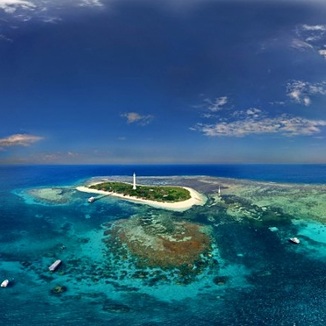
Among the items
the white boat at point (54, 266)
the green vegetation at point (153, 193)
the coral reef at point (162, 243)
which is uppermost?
the green vegetation at point (153, 193)

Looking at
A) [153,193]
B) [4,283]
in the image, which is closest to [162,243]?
[4,283]

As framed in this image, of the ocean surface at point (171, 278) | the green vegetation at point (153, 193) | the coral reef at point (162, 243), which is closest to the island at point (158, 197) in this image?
the green vegetation at point (153, 193)

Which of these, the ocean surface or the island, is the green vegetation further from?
the ocean surface

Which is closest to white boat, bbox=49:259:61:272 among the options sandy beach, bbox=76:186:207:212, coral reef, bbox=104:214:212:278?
coral reef, bbox=104:214:212:278

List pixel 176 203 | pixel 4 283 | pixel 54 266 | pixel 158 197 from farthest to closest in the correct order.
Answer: pixel 158 197 < pixel 176 203 < pixel 54 266 < pixel 4 283

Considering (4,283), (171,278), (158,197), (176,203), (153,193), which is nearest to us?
(4,283)

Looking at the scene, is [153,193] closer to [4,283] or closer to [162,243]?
[162,243]

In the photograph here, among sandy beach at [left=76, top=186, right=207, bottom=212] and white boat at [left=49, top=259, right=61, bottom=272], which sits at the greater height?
sandy beach at [left=76, top=186, right=207, bottom=212]

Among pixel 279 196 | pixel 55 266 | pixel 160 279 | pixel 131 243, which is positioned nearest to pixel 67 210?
pixel 131 243

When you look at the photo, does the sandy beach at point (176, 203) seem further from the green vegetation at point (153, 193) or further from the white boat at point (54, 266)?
the white boat at point (54, 266)

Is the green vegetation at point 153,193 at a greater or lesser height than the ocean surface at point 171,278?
greater

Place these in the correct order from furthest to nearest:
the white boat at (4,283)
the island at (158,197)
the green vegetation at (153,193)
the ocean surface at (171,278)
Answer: the green vegetation at (153,193) < the island at (158,197) < the white boat at (4,283) < the ocean surface at (171,278)

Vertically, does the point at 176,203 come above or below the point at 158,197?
below

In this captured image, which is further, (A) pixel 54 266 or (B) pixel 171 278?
(A) pixel 54 266
